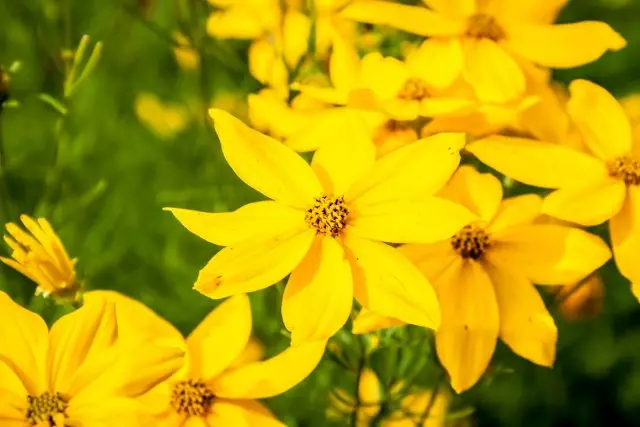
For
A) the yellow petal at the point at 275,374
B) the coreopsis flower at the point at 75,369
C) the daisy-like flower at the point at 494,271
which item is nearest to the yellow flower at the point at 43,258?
the coreopsis flower at the point at 75,369

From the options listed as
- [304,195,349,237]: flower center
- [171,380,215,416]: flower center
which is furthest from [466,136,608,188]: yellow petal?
[171,380,215,416]: flower center

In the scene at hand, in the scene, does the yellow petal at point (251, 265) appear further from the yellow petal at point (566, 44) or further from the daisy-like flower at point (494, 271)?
the yellow petal at point (566, 44)

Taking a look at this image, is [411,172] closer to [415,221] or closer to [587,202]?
[415,221]

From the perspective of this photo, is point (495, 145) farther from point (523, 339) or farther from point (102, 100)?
point (102, 100)

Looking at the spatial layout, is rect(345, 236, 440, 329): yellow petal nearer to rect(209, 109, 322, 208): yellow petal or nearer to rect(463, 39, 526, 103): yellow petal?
rect(209, 109, 322, 208): yellow petal

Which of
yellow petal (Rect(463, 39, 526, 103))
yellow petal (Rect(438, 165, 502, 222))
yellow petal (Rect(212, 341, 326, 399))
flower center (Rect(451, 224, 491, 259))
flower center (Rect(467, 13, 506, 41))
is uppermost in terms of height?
flower center (Rect(467, 13, 506, 41))

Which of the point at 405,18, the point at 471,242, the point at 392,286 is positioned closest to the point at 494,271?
the point at 471,242
